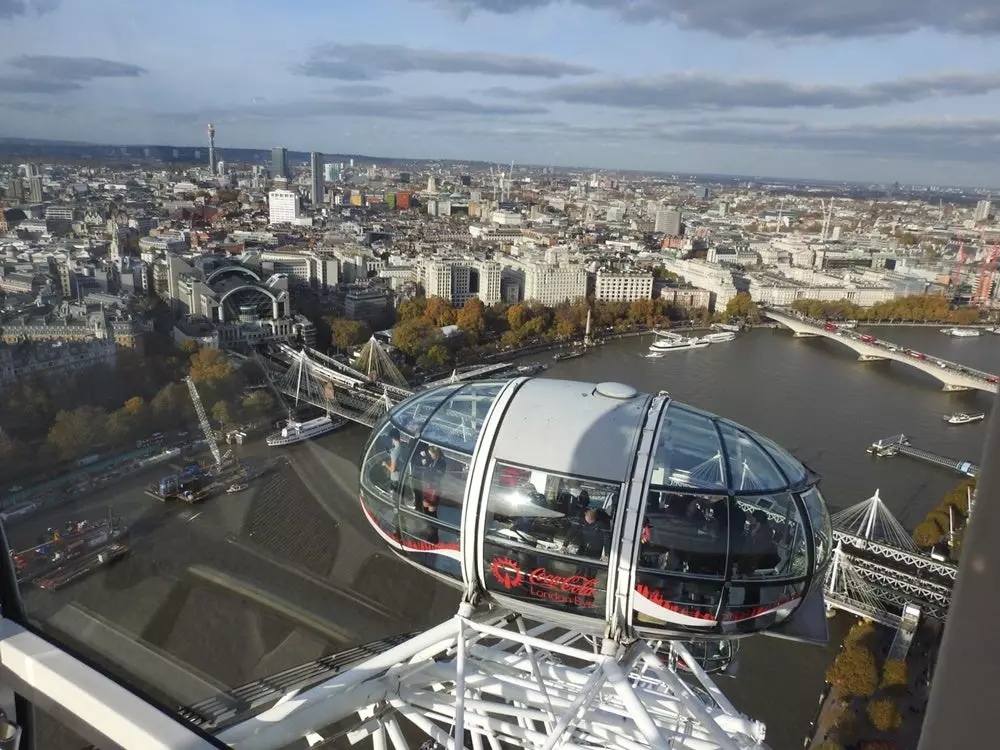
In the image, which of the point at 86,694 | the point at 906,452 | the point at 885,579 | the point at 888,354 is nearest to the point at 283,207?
the point at 888,354

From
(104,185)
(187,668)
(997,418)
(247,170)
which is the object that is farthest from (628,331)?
(247,170)

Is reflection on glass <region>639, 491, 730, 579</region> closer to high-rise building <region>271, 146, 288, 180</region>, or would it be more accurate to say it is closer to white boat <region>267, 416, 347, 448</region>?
white boat <region>267, 416, 347, 448</region>

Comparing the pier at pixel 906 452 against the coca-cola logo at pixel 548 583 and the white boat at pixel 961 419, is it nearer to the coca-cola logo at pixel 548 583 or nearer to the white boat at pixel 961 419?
the white boat at pixel 961 419

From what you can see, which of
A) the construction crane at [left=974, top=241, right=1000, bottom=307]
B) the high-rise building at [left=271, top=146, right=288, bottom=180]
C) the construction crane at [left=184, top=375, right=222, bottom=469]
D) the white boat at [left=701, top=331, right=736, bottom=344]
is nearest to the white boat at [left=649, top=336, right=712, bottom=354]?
the white boat at [left=701, top=331, right=736, bottom=344]

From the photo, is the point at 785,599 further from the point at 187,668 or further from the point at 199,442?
the point at 199,442

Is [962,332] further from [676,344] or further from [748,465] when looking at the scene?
[748,465]

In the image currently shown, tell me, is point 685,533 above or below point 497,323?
above
